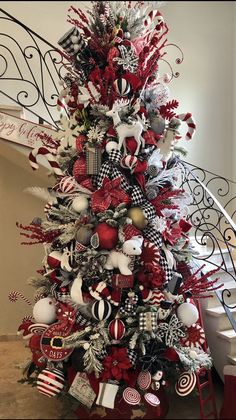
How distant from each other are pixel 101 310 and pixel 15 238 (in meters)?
2.09

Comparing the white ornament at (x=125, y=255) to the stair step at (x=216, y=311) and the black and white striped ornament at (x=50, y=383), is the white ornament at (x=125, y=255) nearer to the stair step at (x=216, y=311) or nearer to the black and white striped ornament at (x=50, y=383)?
the black and white striped ornament at (x=50, y=383)

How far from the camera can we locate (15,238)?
383 cm

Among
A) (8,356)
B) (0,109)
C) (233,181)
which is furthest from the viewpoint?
(233,181)

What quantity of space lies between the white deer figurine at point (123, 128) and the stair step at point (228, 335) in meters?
1.45

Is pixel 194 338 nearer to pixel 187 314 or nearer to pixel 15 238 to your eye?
pixel 187 314

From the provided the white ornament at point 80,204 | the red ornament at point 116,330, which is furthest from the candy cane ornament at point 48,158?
the red ornament at point 116,330

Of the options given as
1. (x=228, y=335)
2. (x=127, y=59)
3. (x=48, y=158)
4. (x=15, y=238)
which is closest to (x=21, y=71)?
(x=15, y=238)

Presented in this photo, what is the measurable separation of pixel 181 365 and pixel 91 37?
1.93 meters

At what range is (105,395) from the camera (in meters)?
1.94

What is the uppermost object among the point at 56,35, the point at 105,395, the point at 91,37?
the point at 56,35

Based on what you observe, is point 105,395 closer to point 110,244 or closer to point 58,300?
point 58,300

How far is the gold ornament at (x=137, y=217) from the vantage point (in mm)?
2068

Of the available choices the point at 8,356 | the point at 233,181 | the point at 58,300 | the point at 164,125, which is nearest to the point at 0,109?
the point at 164,125

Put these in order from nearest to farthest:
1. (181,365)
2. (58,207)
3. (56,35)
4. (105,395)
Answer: (105,395) → (181,365) → (58,207) → (56,35)
